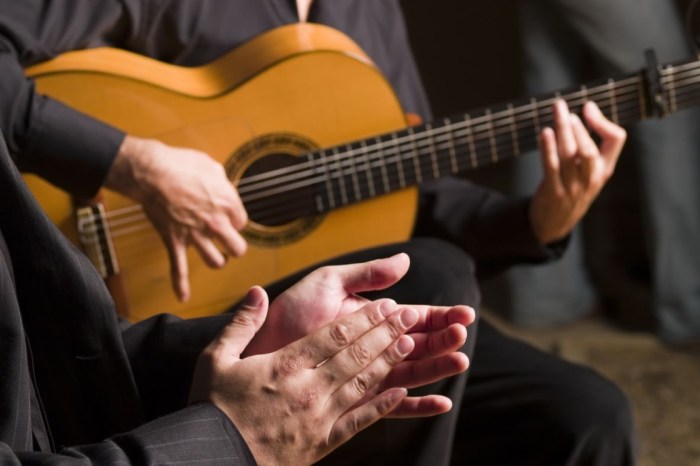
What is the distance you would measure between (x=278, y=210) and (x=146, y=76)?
0.26 meters

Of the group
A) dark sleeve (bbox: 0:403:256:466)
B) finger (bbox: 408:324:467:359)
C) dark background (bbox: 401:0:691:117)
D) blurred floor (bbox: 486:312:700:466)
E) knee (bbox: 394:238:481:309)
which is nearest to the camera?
Answer: dark sleeve (bbox: 0:403:256:466)

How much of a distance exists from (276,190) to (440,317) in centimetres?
59

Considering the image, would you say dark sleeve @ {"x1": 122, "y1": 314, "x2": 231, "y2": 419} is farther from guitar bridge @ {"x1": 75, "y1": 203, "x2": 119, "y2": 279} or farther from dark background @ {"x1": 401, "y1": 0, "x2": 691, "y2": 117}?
dark background @ {"x1": 401, "y1": 0, "x2": 691, "y2": 117}

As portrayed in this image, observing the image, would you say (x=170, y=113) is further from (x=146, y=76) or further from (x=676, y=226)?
(x=676, y=226)

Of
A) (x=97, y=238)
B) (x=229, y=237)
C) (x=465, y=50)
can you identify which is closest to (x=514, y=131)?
(x=229, y=237)

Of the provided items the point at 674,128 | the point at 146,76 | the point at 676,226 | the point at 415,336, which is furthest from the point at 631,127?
the point at 415,336

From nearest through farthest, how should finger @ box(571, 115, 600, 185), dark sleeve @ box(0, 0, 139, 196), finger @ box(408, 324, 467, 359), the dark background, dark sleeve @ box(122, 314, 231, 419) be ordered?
finger @ box(408, 324, 467, 359)
dark sleeve @ box(122, 314, 231, 419)
dark sleeve @ box(0, 0, 139, 196)
finger @ box(571, 115, 600, 185)
the dark background

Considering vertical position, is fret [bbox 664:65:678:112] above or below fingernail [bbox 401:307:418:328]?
above

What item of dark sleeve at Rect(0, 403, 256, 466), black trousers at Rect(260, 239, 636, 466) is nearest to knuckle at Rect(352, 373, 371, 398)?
dark sleeve at Rect(0, 403, 256, 466)

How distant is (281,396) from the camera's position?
87cm

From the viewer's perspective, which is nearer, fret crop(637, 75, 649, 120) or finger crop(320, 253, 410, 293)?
finger crop(320, 253, 410, 293)

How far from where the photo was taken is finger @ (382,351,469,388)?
94 cm

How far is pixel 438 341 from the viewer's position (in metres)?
0.94

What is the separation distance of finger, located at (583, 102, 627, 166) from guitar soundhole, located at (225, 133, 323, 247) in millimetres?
398
